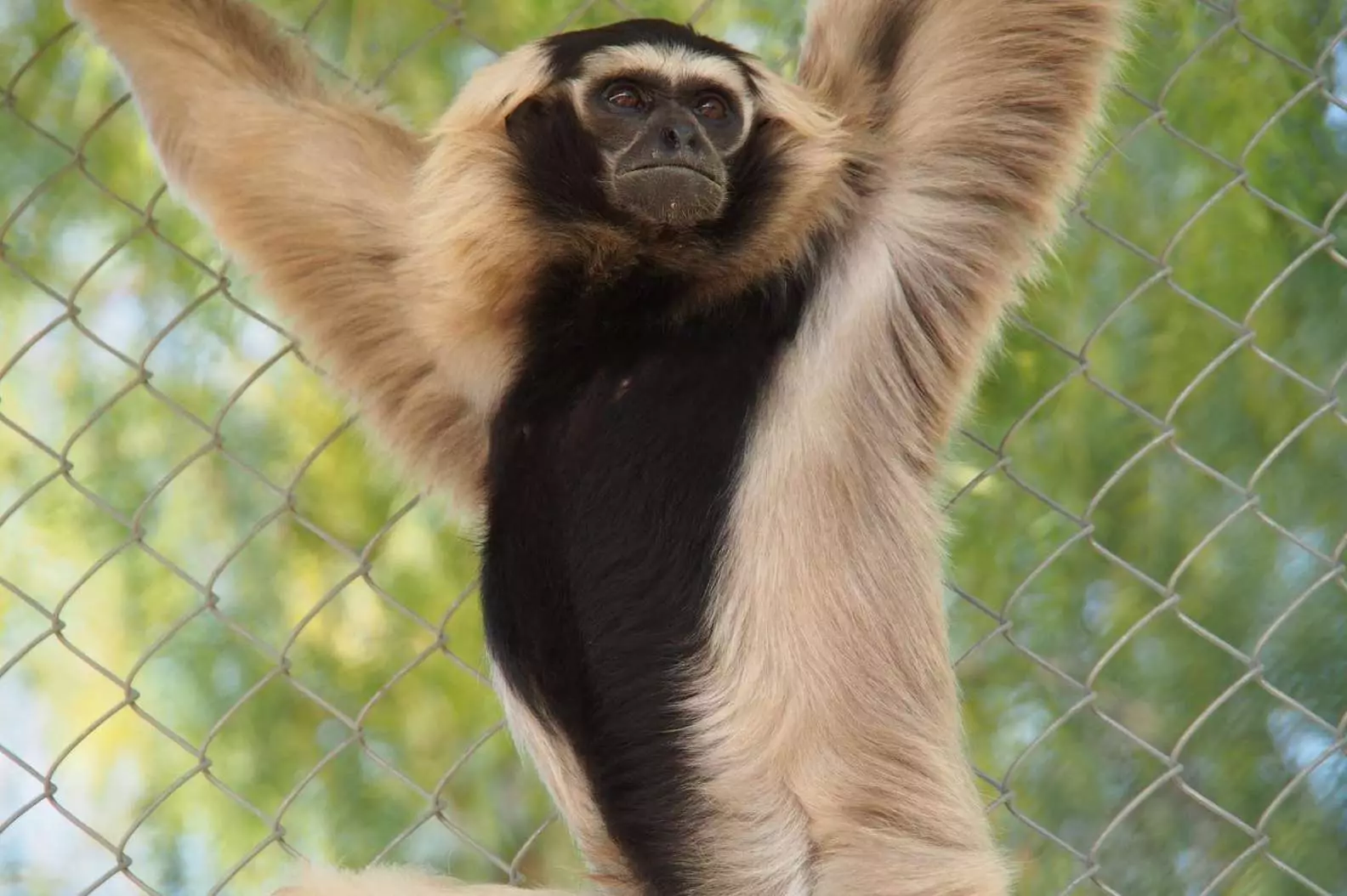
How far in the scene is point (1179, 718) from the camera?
4738mm

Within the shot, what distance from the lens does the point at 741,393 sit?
124 inches

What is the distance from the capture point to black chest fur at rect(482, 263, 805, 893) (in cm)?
315

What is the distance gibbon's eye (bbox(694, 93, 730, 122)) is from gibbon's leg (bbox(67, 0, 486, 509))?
819mm

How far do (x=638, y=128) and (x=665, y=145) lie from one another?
115 mm

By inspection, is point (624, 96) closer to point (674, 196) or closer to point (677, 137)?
point (677, 137)

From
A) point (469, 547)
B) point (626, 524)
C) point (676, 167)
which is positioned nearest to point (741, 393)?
point (626, 524)

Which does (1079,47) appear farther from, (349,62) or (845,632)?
(349,62)

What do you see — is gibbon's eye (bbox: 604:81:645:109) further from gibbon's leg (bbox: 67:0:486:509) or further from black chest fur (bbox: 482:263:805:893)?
gibbon's leg (bbox: 67:0:486:509)

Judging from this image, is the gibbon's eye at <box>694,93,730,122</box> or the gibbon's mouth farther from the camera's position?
the gibbon's eye at <box>694,93,730,122</box>

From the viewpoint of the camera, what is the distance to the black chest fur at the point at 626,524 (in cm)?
315

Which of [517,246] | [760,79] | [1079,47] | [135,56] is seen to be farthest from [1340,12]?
[135,56]

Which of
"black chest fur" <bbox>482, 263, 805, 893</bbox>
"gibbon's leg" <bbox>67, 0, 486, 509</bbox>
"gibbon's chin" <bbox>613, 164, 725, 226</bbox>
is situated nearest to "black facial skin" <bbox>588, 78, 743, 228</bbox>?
"gibbon's chin" <bbox>613, 164, 725, 226</bbox>

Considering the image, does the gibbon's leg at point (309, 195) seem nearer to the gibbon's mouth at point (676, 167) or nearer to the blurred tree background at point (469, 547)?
the blurred tree background at point (469, 547)

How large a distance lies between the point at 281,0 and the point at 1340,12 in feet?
9.87
